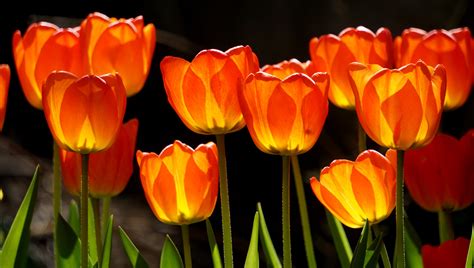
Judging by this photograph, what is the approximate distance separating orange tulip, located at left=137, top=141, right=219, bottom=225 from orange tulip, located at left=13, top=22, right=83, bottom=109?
21cm

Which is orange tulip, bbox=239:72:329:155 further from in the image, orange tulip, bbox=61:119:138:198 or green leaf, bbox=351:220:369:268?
orange tulip, bbox=61:119:138:198

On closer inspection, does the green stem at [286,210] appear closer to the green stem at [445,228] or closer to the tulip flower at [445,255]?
the tulip flower at [445,255]

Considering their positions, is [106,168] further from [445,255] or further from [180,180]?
[445,255]

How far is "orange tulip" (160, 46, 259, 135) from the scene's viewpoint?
127 cm

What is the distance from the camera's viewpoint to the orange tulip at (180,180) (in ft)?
4.32

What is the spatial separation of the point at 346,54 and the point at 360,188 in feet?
0.98

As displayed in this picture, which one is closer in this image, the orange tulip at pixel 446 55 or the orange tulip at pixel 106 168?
the orange tulip at pixel 106 168

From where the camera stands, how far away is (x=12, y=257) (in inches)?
53.6

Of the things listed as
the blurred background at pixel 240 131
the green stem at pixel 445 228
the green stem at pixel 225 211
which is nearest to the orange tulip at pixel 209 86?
the green stem at pixel 225 211

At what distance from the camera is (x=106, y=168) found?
1440 millimetres

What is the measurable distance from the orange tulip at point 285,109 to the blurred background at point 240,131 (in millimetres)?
1445

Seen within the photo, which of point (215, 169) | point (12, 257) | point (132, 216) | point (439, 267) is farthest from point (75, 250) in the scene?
point (132, 216)

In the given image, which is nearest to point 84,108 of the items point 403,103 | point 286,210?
point 286,210

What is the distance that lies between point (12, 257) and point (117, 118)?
24 cm
